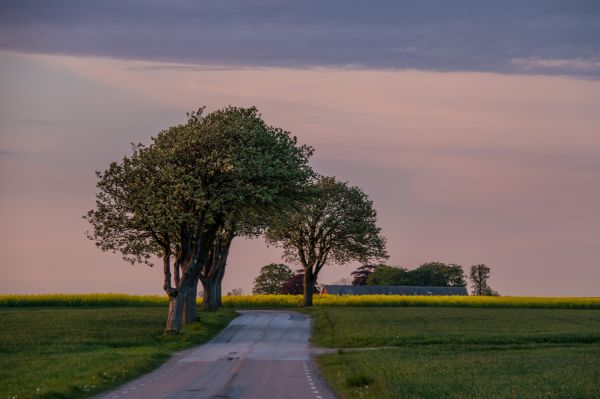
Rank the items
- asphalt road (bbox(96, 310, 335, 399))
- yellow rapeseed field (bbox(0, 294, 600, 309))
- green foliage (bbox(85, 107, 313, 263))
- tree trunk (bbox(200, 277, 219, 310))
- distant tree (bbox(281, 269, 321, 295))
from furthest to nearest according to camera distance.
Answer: distant tree (bbox(281, 269, 321, 295)), yellow rapeseed field (bbox(0, 294, 600, 309)), tree trunk (bbox(200, 277, 219, 310)), green foliage (bbox(85, 107, 313, 263)), asphalt road (bbox(96, 310, 335, 399))

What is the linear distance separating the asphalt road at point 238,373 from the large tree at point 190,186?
22.0 feet

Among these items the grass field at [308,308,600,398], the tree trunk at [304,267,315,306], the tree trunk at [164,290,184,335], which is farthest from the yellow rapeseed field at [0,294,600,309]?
the tree trunk at [164,290,184,335]

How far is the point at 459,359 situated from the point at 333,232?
70763mm

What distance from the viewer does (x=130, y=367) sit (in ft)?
109

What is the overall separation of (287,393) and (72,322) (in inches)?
1660

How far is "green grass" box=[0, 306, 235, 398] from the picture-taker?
92.2 ft

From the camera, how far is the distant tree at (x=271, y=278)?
191m

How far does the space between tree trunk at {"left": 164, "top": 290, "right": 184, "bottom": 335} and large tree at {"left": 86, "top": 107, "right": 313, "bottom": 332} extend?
62mm

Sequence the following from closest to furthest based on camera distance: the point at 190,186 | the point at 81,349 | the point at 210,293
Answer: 1. the point at 81,349
2. the point at 190,186
3. the point at 210,293

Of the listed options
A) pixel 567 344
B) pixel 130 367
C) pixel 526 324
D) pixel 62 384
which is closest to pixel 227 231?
pixel 526 324

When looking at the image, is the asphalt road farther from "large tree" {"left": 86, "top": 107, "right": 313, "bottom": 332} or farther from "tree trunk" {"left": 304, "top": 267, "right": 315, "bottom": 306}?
"tree trunk" {"left": 304, "top": 267, "right": 315, "bottom": 306}

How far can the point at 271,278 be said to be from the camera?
192m

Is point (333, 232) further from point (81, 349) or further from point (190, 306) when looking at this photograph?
point (81, 349)

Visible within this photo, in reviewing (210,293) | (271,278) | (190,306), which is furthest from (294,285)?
(190,306)
